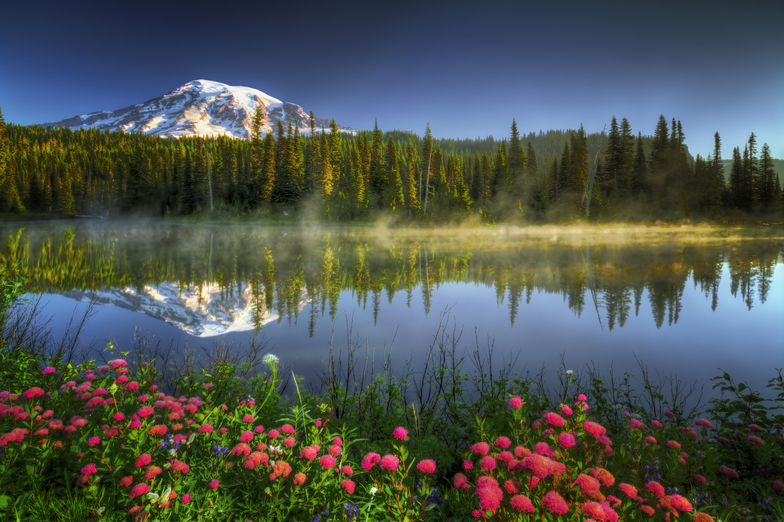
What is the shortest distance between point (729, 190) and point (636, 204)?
16.8m

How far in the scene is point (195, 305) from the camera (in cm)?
1061

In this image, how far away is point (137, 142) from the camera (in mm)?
114938

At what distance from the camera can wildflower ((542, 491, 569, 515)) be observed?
5.41 feet

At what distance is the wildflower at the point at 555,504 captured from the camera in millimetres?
1648

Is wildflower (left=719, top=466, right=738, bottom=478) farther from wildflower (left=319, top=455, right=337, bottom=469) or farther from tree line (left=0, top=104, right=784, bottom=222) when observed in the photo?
tree line (left=0, top=104, right=784, bottom=222)

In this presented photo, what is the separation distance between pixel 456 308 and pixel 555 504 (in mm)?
9051

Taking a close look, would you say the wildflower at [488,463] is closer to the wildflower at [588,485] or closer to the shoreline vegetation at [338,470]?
the shoreline vegetation at [338,470]

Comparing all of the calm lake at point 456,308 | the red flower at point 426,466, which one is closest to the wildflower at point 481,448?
the red flower at point 426,466

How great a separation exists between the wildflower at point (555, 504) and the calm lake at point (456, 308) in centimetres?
490

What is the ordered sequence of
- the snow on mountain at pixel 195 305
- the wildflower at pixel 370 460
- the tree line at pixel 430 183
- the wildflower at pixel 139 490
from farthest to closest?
the tree line at pixel 430 183
the snow on mountain at pixel 195 305
the wildflower at pixel 370 460
the wildflower at pixel 139 490

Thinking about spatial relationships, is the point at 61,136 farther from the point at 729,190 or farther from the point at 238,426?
the point at 729,190

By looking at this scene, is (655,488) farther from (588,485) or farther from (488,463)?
(488,463)

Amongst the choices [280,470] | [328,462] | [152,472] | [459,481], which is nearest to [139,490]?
[152,472]

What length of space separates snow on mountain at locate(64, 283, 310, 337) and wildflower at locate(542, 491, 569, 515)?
24.8 feet
